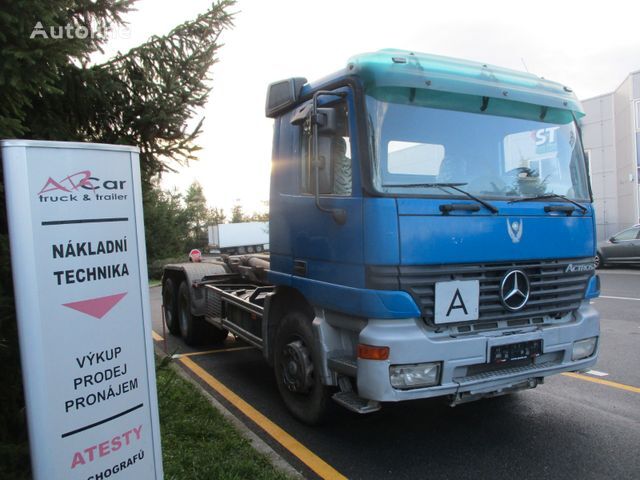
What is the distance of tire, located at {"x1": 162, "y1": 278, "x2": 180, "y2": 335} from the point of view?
8312mm

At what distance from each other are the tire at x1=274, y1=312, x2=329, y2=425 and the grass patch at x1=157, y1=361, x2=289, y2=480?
62 cm

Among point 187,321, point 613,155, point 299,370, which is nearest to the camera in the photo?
point 299,370

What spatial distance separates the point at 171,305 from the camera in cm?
846

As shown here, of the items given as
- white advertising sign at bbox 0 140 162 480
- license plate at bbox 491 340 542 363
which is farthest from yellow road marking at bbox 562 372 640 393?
white advertising sign at bbox 0 140 162 480

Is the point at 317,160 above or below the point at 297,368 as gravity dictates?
above

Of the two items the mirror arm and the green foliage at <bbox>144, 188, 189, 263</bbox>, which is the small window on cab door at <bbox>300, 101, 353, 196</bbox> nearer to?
the mirror arm

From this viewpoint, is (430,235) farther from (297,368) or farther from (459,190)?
(297,368)

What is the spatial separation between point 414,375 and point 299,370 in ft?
3.89

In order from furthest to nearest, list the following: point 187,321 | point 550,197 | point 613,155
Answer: point 613,155, point 187,321, point 550,197

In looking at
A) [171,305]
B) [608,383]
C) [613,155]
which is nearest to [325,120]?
[608,383]

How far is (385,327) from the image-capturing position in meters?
3.43

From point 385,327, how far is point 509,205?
140 centimetres

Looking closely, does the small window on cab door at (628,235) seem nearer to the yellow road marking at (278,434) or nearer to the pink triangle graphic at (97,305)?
the yellow road marking at (278,434)

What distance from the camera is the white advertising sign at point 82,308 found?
192 centimetres
